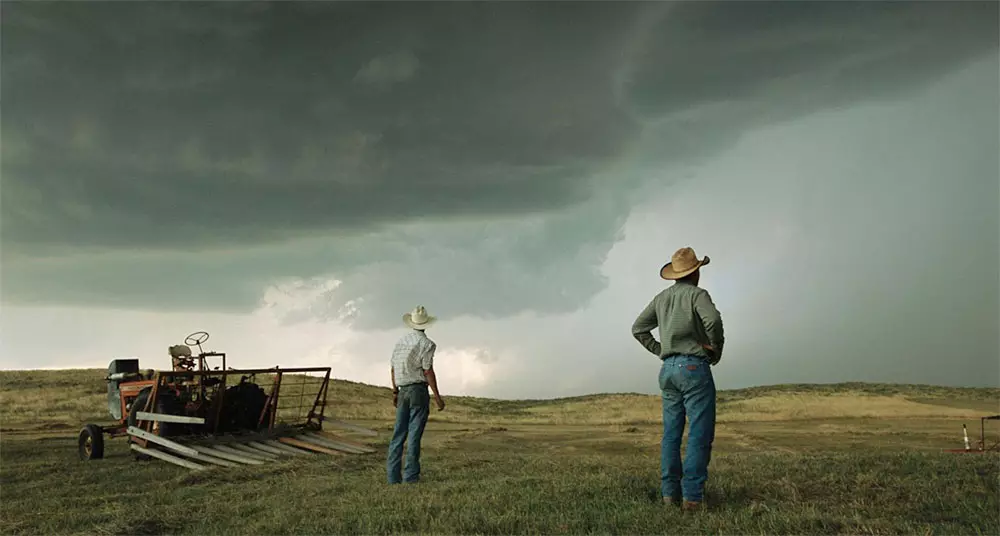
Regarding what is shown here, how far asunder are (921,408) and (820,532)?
39846 millimetres

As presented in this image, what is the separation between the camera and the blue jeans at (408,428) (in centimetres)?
1152

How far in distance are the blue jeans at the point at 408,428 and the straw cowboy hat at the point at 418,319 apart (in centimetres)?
96

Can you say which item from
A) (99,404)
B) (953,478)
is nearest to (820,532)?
(953,478)

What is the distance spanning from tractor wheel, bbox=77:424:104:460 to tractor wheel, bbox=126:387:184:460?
726mm

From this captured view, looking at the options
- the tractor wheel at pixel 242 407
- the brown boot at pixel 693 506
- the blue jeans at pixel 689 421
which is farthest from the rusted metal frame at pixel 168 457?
the brown boot at pixel 693 506

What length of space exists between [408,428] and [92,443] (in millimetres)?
10917

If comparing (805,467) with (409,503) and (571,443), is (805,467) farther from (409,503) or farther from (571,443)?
(571,443)

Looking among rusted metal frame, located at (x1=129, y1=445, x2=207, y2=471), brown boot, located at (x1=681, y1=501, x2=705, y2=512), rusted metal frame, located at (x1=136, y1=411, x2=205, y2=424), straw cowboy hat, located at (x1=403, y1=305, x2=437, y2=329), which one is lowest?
rusted metal frame, located at (x1=129, y1=445, x2=207, y2=471)

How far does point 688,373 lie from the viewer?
7605mm

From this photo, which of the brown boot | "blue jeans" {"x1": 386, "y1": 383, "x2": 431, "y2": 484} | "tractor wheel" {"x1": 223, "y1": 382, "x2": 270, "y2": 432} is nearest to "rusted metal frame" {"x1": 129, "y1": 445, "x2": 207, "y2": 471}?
"tractor wheel" {"x1": 223, "y1": 382, "x2": 270, "y2": 432}

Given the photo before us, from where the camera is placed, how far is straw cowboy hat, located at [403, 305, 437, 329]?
1209 cm

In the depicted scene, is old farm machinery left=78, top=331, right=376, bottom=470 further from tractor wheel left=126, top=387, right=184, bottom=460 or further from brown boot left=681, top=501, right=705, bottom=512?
brown boot left=681, top=501, right=705, bottom=512

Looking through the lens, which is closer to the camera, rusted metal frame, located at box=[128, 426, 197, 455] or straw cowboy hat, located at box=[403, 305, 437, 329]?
straw cowboy hat, located at box=[403, 305, 437, 329]

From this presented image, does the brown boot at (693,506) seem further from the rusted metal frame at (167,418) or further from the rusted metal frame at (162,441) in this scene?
the rusted metal frame at (167,418)
